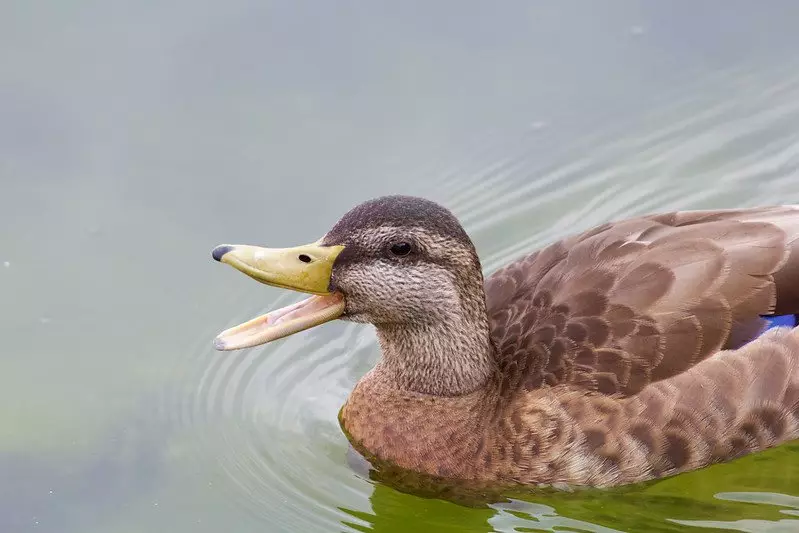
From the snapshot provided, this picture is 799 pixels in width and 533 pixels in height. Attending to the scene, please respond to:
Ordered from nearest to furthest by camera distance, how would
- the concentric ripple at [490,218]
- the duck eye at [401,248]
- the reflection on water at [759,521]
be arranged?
the duck eye at [401,248], the reflection on water at [759,521], the concentric ripple at [490,218]

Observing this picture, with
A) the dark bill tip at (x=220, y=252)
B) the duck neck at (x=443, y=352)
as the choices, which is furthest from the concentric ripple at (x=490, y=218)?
the dark bill tip at (x=220, y=252)

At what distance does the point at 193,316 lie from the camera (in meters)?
8.27

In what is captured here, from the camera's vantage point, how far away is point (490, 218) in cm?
904

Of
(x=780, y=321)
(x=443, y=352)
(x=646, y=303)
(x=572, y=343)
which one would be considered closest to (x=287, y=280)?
(x=443, y=352)

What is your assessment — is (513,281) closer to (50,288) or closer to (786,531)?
(786,531)

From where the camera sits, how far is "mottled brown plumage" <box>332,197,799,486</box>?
677cm

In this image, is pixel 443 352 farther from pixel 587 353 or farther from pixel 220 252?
pixel 220 252

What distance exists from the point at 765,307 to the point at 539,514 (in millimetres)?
1540

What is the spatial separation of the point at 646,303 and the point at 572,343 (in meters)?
0.42

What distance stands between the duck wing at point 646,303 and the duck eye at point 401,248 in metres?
0.84

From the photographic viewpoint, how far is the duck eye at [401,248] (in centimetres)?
664

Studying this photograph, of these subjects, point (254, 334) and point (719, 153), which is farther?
point (719, 153)

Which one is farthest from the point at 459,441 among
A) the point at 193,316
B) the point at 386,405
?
the point at 193,316

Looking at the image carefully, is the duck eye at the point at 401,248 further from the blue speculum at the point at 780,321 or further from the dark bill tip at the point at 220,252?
the blue speculum at the point at 780,321
